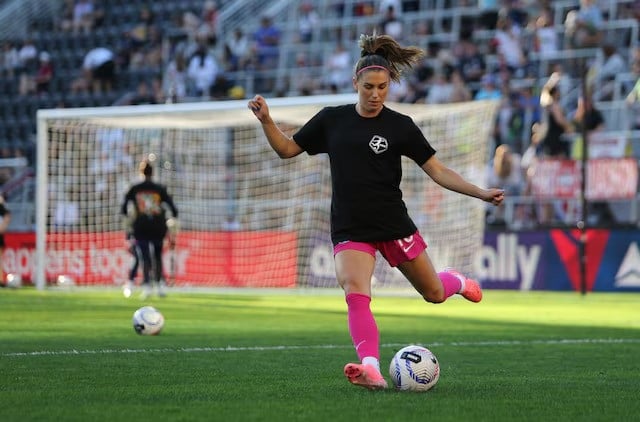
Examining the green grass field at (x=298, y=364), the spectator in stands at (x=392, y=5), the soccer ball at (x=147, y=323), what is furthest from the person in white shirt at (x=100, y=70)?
the soccer ball at (x=147, y=323)

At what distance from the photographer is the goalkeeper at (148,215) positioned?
19953 millimetres

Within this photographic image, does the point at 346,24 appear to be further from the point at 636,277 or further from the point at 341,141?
the point at 341,141

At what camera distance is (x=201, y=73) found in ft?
101

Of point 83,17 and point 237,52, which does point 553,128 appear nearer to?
point 237,52

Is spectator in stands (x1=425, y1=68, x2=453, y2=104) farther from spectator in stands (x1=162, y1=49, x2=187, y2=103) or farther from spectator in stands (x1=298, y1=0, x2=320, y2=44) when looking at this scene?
spectator in stands (x1=162, y1=49, x2=187, y2=103)

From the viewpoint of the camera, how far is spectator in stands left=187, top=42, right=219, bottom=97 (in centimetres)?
3073

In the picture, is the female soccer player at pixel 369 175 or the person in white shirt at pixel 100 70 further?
the person in white shirt at pixel 100 70


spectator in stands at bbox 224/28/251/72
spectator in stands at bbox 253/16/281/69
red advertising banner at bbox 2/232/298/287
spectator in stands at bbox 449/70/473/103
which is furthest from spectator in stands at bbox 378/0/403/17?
red advertising banner at bbox 2/232/298/287

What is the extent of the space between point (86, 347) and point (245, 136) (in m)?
14.8

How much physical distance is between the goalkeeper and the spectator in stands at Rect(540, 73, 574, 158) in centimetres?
776

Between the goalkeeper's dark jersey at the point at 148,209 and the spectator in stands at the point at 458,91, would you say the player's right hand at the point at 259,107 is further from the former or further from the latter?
the spectator in stands at the point at 458,91

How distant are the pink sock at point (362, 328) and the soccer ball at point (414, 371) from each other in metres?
0.15

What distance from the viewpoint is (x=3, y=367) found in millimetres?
8898

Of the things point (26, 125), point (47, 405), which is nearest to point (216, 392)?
point (47, 405)
